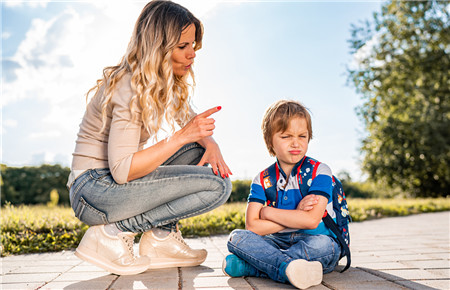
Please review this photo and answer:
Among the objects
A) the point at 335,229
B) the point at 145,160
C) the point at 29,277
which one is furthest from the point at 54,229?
the point at 335,229

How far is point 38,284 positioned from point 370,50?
54.2 ft

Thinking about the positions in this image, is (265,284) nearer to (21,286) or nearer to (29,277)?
(21,286)

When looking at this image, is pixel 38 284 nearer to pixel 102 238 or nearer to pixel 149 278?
pixel 102 238

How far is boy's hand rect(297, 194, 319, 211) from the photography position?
2.39 m

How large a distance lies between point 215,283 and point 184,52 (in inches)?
56.8

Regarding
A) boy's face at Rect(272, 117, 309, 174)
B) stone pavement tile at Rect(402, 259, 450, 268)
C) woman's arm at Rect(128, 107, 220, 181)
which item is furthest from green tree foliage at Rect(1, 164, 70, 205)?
stone pavement tile at Rect(402, 259, 450, 268)

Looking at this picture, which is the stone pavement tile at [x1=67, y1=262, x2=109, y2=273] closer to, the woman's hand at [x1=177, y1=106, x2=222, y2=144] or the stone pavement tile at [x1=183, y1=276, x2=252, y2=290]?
the stone pavement tile at [x1=183, y1=276, x2=252, y2=290]

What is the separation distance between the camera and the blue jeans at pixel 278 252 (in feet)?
7.52

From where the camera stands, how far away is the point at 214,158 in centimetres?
289

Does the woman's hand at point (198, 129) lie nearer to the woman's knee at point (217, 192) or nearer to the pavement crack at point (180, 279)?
the woman's knee at point (217, 192)

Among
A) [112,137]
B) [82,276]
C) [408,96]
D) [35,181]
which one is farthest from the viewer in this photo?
[408,96]

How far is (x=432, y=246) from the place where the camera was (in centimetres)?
367

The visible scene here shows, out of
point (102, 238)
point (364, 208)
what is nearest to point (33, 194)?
point (364, 208)

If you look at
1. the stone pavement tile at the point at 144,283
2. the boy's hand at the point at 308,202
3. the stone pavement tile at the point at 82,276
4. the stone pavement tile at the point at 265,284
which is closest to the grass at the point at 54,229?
the stone pavement tile at the point at 82,276
